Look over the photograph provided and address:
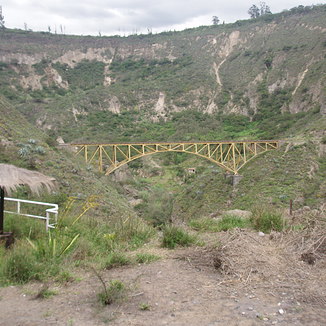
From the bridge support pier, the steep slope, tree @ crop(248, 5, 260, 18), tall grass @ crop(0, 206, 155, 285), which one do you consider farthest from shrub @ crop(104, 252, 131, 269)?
tree @ crop(248, 5, 260, 18)

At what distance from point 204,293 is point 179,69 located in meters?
79.2

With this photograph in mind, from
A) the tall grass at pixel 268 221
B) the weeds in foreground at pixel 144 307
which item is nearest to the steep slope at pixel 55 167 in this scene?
the tall grass at pixel 268 221

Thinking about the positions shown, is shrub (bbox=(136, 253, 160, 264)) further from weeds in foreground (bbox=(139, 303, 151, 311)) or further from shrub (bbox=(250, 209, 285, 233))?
shrub (bbox=(250, 209, 285, 233))

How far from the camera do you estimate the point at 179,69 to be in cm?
7962

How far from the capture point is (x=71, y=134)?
181ft

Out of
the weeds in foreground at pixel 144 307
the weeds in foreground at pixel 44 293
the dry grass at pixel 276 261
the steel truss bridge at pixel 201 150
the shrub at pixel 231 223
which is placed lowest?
the steel truss bridge at pixel 201 150

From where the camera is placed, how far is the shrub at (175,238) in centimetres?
613

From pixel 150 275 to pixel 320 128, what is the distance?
33488 millimetres

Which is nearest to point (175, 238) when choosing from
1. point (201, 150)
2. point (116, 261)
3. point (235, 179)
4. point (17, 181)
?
point (116, 261)

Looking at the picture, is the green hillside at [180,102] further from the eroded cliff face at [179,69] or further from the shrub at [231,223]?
the shrub at [231,223]

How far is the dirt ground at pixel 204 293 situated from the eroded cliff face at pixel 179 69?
147 feet

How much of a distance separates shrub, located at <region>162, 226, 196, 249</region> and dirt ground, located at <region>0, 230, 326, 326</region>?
67 centimetres

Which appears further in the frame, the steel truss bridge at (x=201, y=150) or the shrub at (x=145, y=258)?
the steel truss bridge at (x=201, y=150)

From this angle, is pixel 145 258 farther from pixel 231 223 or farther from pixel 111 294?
pixel 231 223
